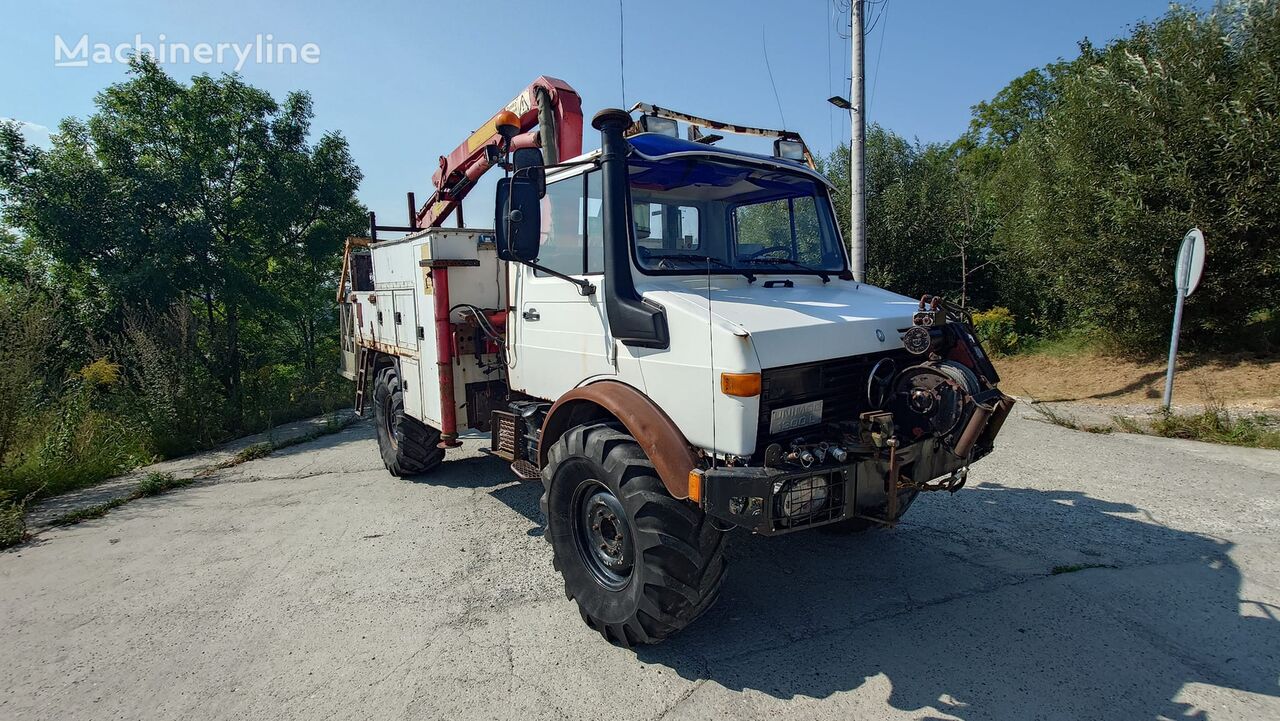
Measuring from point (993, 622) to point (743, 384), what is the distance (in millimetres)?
2139

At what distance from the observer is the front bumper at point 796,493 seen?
2.68 meters

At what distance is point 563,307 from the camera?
3.91m

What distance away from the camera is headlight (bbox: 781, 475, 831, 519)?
9.02ft

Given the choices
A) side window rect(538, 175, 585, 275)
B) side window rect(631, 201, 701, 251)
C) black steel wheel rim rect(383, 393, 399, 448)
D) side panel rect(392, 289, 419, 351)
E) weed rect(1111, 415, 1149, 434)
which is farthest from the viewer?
weed rect(1111, 415, 1149, 434)

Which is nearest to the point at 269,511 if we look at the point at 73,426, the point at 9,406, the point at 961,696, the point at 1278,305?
the point at 9,406

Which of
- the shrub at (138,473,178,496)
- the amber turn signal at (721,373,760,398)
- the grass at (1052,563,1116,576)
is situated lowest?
the shrub at (138,473,178,496)

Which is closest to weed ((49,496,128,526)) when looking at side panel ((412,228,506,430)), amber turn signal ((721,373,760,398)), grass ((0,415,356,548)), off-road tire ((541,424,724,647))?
grass ((0,415,356,548))

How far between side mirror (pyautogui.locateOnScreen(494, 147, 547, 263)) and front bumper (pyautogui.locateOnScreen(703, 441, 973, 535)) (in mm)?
1622

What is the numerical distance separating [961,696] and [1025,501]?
3028 mm

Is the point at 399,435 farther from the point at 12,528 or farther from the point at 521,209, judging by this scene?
the point at 521,209

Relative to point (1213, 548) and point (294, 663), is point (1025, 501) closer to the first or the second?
point (1213, 548)

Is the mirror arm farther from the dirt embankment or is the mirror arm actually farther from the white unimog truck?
the dirt embankment

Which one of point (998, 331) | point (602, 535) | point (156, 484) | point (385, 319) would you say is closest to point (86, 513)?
point (156, 484)

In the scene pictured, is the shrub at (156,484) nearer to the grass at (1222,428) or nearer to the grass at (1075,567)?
the grass at (1075,567)
